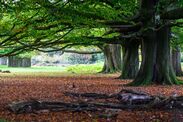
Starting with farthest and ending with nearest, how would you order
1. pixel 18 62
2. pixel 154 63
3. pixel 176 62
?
pixel 18 62 → pixel 176 62 → pixel 154 63

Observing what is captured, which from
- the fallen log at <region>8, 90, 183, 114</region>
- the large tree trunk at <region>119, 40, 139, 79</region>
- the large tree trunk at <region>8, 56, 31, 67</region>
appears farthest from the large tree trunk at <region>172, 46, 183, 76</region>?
the large tree trunk at <region>8, 56, 31, 67</region>

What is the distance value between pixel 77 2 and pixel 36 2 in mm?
1146

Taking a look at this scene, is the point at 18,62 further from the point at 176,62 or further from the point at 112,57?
the point at 176,62

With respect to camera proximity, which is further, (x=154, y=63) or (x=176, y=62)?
(x=176, y=62)

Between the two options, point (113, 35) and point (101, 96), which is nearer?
point (101, 96)

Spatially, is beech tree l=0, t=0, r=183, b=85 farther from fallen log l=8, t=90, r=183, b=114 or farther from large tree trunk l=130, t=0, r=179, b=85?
fallen log l=8, t=90, r=183, b=114

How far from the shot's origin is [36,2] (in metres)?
12.7

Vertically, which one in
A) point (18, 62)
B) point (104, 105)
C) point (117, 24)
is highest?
point (117, 24)

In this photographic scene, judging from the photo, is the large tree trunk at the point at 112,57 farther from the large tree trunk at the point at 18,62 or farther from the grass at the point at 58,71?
the large tree trunk at the point at 18,62

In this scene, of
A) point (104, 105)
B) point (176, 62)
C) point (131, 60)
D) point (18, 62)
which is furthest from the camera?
point (18, 62)

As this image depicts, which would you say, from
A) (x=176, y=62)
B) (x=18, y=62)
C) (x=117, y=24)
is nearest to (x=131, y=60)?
(x=176, y=62)

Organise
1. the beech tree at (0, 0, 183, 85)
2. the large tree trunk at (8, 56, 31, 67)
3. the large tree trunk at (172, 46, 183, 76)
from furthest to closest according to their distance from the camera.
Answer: the large tree trunk at (8, 56, 31, 67)
the large tree trunk at (172, 46, 183, 76)
the beech tree at (0, 0, 183, 85)

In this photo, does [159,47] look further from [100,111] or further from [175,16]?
[100,111]

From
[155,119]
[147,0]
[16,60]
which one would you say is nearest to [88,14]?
[147,0]
